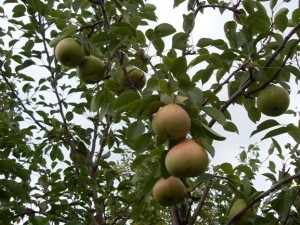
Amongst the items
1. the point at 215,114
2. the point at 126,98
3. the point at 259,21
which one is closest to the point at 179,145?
the point at 215,114

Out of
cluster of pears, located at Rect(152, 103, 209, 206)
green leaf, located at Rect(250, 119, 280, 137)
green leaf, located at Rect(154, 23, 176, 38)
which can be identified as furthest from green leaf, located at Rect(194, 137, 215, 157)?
green leaf, located at Rect(154, 23, 176, 38)

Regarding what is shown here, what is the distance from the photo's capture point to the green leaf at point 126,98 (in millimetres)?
1757

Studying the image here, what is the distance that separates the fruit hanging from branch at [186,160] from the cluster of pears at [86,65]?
2.07 ft

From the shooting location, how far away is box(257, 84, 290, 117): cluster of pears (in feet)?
6.65

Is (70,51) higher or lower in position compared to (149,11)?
lower

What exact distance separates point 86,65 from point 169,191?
897mm

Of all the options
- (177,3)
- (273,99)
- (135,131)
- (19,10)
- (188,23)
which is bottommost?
(135,131)

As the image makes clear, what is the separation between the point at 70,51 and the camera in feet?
7.22

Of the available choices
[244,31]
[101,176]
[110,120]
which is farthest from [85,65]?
[101,176]

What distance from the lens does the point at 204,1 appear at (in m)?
2.74

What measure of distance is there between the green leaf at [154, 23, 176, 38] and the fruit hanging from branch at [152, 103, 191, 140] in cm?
75

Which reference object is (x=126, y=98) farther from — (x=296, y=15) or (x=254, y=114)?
(x=296, y=15)

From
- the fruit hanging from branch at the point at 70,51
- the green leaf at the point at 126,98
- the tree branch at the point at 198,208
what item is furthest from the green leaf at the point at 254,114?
the fruit hanging from branch at the point at 70,51

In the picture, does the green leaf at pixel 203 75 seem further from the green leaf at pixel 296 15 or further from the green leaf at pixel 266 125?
the green leaf at pixel 296 15
